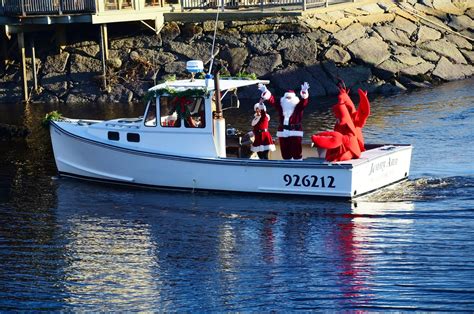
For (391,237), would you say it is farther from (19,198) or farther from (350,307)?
(19,198)

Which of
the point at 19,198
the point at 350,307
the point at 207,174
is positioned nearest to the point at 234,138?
the point at 207,174

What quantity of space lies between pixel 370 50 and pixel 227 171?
13627 millimetres

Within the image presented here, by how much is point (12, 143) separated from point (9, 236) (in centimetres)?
891

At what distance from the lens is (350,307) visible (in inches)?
580

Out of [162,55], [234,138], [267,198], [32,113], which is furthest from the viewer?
[162,55]

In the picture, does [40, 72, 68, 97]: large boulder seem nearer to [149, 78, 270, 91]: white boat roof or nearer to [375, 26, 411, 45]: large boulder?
[375, 26, 411, 45]: large boulder

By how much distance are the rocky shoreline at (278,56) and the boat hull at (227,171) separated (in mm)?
10798

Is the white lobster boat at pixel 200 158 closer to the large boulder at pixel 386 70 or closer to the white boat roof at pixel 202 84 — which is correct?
the white boat roof at pixel 202 84

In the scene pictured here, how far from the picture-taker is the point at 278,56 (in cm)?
3253

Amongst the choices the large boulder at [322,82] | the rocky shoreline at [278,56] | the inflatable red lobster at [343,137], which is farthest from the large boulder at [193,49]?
the inflatable red lobster at [343,137]

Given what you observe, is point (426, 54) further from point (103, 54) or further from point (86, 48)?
point (86, 48)

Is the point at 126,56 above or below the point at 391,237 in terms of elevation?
above

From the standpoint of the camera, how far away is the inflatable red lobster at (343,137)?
64.5 ft

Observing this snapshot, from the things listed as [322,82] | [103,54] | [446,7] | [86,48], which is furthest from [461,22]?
[86,48]
